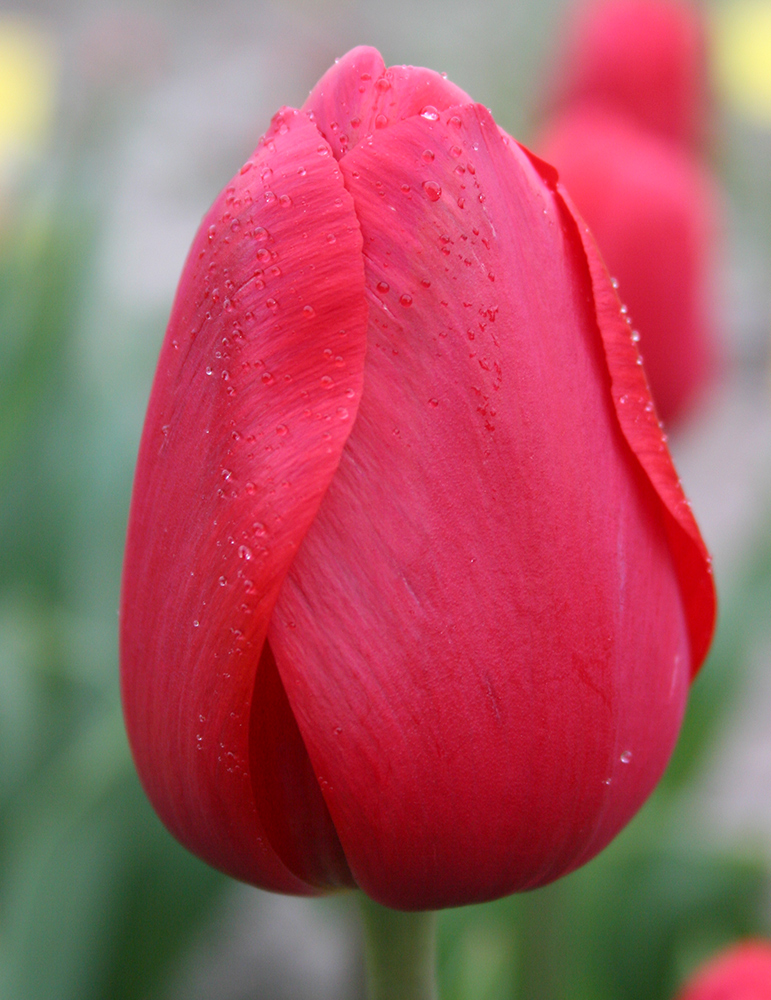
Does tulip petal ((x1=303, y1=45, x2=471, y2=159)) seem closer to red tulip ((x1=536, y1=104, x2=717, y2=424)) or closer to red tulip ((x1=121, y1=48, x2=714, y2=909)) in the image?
red tulip ((x1=121, y1=48, x2=714, y2=909))

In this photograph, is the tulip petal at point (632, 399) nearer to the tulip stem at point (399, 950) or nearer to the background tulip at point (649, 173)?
the tulip stem at point (399, 950)

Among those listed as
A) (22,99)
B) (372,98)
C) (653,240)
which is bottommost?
(372,98)

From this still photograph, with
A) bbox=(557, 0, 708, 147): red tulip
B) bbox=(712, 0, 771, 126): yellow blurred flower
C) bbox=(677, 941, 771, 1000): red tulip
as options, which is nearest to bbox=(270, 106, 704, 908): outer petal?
bbox=(677, 941, 771, 1000): red tulip

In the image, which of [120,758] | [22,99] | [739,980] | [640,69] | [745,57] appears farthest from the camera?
[745,57]

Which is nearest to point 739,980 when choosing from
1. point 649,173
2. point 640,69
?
point 649,173

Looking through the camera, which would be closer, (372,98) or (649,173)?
(372,98)

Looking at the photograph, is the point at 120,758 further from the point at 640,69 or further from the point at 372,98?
the point at 640,69

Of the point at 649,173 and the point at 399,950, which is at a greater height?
the point at 649,173

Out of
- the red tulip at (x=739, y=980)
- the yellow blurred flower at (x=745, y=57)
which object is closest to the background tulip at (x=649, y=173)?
the red tulip at (x=739, y=980)
